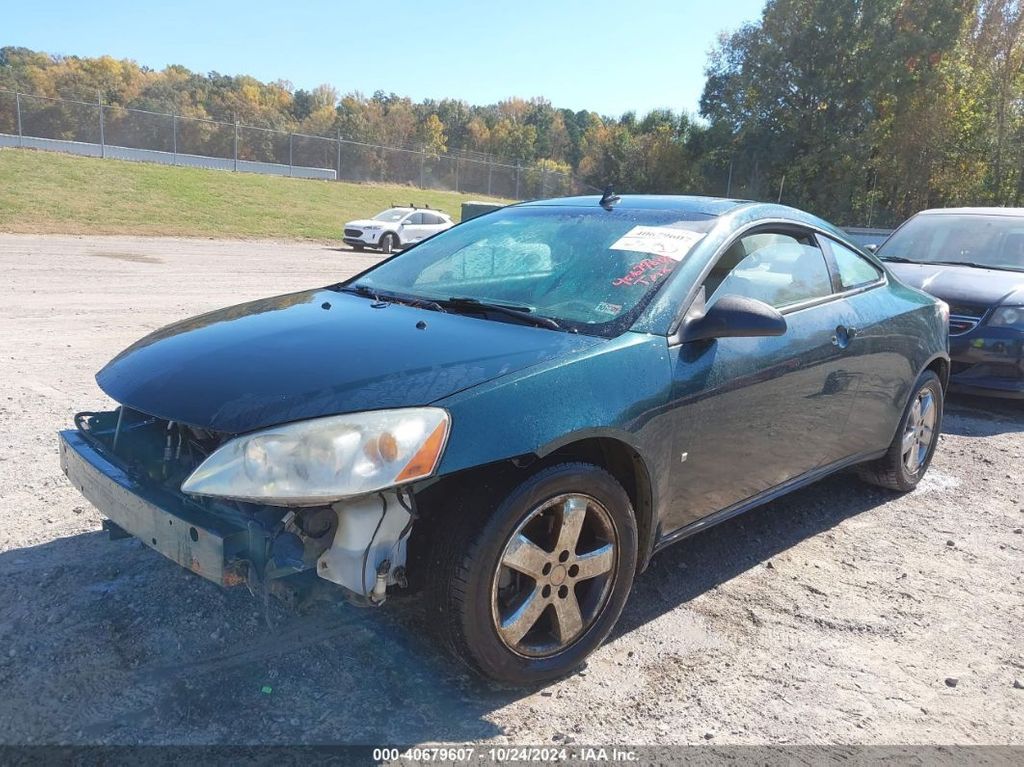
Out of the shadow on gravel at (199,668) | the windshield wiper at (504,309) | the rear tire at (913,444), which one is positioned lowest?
the shadow on gravel at (199,668)

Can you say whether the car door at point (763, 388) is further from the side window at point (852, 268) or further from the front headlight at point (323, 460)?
the front headlight at point (323, 460)

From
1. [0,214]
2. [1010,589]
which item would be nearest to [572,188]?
[0,214]

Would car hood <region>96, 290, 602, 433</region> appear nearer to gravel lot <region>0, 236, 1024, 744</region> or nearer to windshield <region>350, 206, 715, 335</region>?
windshield <region>350, 206, 715, 335</region>

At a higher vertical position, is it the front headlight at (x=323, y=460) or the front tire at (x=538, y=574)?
the front headlight at (x=323, y=460)

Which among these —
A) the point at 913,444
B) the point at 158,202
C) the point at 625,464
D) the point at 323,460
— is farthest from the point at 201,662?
the point at 158,202

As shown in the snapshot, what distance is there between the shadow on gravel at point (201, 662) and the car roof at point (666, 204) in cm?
168

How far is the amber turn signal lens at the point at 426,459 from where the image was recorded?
2.23 metres

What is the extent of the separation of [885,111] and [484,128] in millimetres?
59378

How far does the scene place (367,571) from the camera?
229 centimetres

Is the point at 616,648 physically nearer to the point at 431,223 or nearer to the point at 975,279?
the point at 975,279

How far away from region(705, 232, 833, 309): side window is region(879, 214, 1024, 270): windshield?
179 inches

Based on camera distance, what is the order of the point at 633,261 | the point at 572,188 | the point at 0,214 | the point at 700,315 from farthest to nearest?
the point at 572,188, the point at 0,214, the point at 633,261, the point at 700,315

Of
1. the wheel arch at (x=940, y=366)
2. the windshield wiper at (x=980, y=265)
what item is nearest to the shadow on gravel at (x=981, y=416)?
the windshield wiper at (x=980, y=265)

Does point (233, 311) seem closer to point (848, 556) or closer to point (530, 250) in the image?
point (530, 250)
